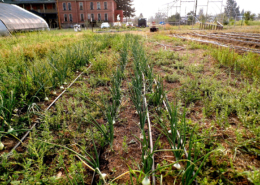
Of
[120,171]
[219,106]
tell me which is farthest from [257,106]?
[120,171]

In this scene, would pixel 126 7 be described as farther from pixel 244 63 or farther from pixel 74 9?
pixel 244 63

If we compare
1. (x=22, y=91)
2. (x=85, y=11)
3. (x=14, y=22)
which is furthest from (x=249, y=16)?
(x=85, y=11)

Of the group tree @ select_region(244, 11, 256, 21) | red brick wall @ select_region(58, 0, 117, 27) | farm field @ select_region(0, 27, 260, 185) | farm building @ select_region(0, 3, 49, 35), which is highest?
red brick wall @ select_region(58, 0, 117, 27)

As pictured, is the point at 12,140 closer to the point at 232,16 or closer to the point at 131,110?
the point at 131,110

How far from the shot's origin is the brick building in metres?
28.8

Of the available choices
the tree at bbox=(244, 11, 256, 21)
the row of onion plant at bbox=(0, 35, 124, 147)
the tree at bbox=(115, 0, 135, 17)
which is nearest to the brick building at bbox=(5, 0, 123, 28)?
the tree at bbox=(115, 0, 135, 17)

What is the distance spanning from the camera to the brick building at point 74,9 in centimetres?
2883

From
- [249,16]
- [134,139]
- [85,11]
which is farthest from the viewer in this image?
[85,11]

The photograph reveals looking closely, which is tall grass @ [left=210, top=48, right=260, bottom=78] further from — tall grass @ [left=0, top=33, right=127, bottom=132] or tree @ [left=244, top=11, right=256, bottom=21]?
tree @ [left=244, top=11, right=256, bottom=21]

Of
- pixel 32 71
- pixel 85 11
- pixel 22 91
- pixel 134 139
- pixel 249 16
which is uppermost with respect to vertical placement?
pixel 85 11

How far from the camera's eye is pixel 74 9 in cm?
2936

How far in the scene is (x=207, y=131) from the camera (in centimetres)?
137

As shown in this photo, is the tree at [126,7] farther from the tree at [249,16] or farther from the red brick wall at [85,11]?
the tree at [249,16]

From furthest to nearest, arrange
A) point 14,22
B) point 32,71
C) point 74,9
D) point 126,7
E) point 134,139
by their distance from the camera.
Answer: point 126,7 → point 74,9 → point 14,22 → point 32,71 → point 134,139
